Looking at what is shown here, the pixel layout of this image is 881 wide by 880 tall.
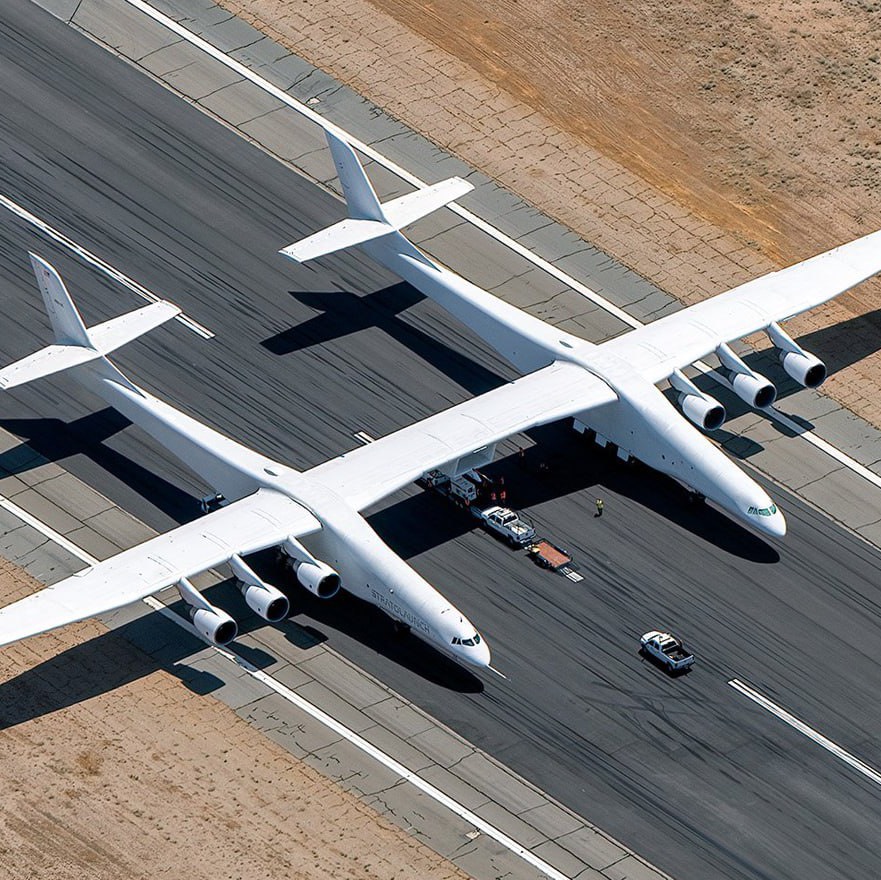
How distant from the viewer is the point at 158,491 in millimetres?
99875

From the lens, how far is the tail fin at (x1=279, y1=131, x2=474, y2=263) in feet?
354

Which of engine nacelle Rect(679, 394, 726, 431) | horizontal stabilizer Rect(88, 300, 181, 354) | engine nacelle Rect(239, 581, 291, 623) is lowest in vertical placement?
engine nacelle Rect(239, 581, 291, 623)

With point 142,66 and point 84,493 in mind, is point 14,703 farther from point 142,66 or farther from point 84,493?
point 142,66

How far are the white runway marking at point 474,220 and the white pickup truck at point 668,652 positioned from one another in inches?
624

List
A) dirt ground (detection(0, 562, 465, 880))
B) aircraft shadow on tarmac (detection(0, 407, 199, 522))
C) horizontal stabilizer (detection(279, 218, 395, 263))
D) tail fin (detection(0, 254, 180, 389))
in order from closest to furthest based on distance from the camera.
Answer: dirt ground (detection(0, 562, 465, 880))
tail fin (detection(0, 254, 180, 389))
aircraft shadow on tarmac (detection(0, 407, 199, 522))
horizontal stabilizer (detection(279, 218, 395, 263))

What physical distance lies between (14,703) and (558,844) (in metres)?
21.7

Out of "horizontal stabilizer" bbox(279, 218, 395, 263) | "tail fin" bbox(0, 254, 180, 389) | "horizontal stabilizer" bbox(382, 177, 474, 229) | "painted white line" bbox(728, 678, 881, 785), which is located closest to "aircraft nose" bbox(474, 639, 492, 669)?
"painted white line" bbox(728, 678, 881, 785)

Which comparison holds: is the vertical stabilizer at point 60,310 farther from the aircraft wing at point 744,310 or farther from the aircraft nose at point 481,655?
the aircraft wing at point 744,310

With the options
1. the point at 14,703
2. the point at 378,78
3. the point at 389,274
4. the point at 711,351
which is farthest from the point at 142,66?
the point at 14,703

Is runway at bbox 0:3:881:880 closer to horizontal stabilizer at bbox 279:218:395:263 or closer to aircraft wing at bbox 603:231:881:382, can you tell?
horizontal stabilizer at bbox 279:218:395:263

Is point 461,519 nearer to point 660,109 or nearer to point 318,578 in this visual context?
point 318,578

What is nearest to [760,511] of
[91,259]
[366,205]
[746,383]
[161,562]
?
[746,383]

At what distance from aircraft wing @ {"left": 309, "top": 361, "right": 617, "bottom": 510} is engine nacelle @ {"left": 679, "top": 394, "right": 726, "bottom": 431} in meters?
3.85

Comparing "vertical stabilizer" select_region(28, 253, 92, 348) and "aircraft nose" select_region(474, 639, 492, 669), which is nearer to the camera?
"aircraft nose" select_region(474, 639, 492, 669)
